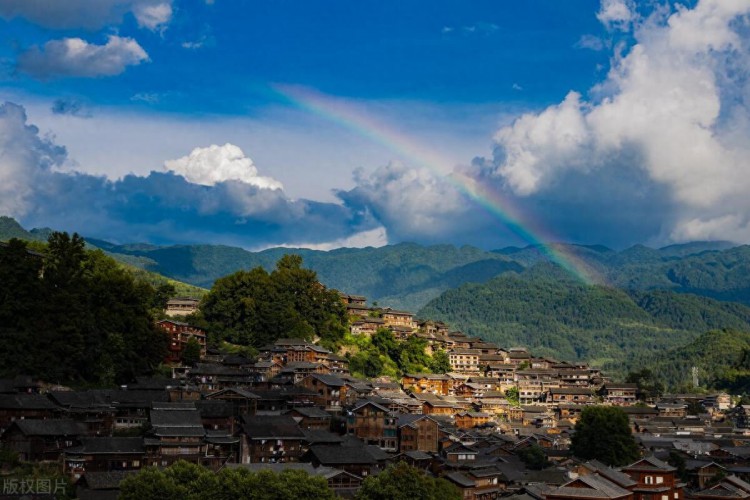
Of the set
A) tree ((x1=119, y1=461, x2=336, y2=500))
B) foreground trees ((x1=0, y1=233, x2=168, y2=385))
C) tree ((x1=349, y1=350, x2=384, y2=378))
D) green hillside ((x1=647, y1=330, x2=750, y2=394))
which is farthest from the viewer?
green hillside ((x1=647, y1=330, x2=750, y2=394))

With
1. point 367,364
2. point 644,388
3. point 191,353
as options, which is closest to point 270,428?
point 191,353

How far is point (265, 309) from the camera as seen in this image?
87750 mm

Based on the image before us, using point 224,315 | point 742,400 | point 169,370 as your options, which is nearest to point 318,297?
point 224,315

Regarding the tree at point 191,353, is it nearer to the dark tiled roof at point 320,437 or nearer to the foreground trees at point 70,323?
the foreground trees at point 70,323

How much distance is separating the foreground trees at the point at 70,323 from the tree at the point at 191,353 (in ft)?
13.3

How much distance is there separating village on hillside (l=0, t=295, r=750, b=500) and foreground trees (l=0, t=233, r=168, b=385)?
2573 mm

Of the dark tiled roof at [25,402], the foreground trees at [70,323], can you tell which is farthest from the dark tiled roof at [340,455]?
the foreground trees at [70,323]

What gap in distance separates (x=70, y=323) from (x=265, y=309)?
1091 inches

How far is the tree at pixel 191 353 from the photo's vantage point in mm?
75250

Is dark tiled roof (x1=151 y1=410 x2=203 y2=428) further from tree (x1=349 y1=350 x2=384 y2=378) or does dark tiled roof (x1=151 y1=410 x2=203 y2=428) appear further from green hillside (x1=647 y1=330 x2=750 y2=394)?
green hillside (x1=647 y1=330 x2=750 y2=394)

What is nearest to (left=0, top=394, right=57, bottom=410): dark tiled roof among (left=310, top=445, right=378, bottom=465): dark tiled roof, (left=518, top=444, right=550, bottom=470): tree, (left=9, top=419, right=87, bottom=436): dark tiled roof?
(left=9, top=419, right=87, bottom=436): dark tiled roof

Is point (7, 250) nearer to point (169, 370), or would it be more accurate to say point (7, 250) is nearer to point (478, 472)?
point (169, 370)

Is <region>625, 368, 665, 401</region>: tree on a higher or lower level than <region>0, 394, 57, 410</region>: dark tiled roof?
lower

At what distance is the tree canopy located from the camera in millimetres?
87250
